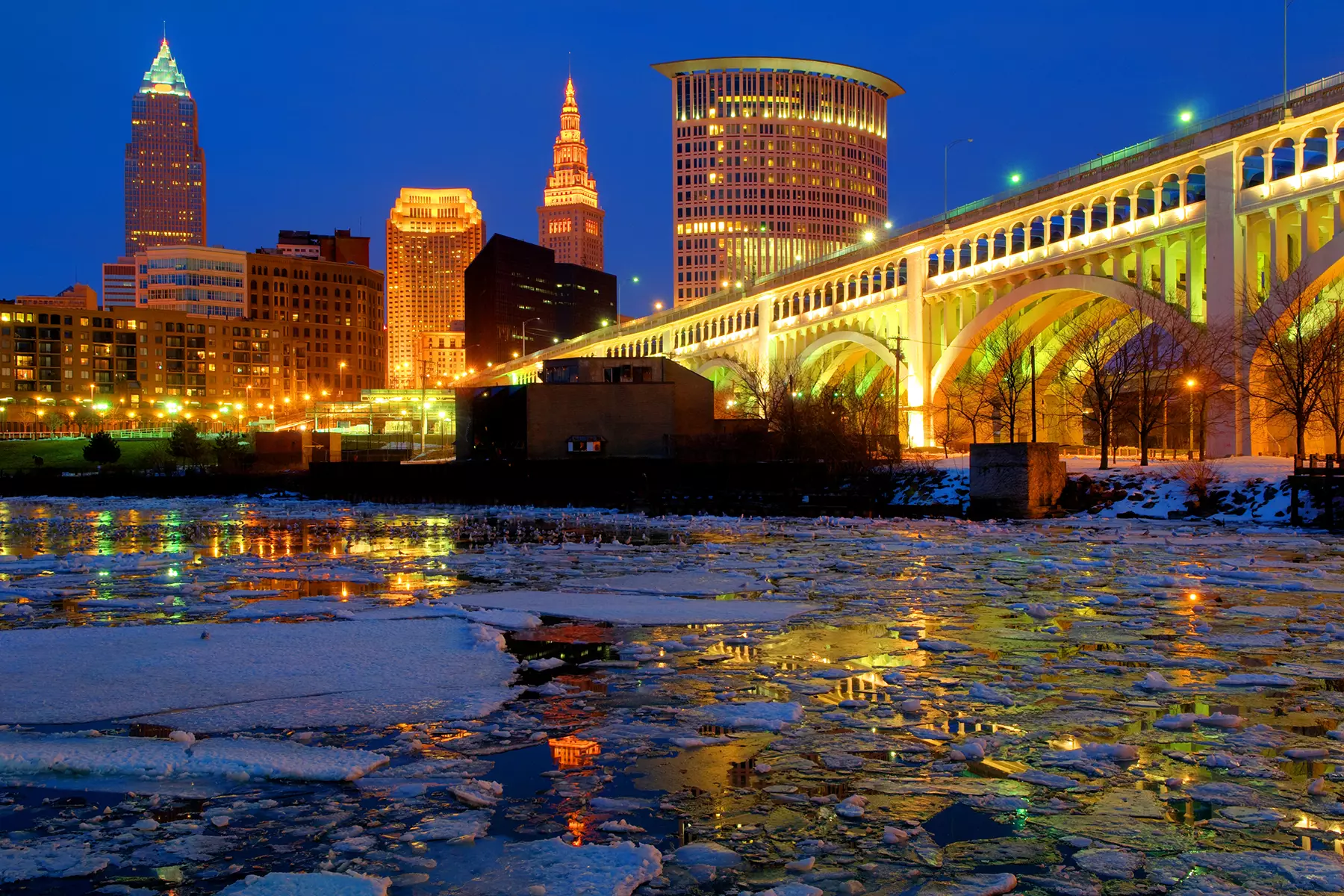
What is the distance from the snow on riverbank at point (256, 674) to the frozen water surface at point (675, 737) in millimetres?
48

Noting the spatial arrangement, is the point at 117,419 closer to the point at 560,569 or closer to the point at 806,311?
the point at 806,311

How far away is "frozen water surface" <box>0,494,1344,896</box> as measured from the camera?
505 centimetres

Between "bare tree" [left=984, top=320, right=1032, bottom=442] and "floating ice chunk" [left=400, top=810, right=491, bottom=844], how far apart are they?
170 feet

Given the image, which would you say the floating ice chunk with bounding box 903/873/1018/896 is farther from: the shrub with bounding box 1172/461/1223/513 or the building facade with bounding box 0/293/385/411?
the building facade with bounding box 0/293/385/411

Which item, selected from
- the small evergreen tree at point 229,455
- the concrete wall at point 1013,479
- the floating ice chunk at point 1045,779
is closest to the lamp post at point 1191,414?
the concrete wall at point 1013,479

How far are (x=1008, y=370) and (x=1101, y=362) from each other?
680 cm

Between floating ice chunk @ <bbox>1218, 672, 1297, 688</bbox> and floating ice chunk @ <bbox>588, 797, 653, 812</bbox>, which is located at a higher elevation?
floating ice chunk @ <bbox>588, 797, 653, 812</bbox>

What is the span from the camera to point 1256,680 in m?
9.02

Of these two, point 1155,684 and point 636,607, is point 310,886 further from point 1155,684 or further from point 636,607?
point 636,607

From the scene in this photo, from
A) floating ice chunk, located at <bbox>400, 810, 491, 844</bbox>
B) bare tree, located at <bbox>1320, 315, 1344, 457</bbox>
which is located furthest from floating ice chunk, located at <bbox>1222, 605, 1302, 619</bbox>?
bare tree, located at <bbox>1320, 315, 1344, 457</bbox>

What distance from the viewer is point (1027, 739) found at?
23.9 ft

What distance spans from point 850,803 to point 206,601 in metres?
11.6

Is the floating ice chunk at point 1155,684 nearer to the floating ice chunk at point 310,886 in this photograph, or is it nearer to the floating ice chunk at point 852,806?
the floating ice chunk at point 852,806

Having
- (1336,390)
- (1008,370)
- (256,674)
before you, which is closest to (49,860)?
(256,674)
